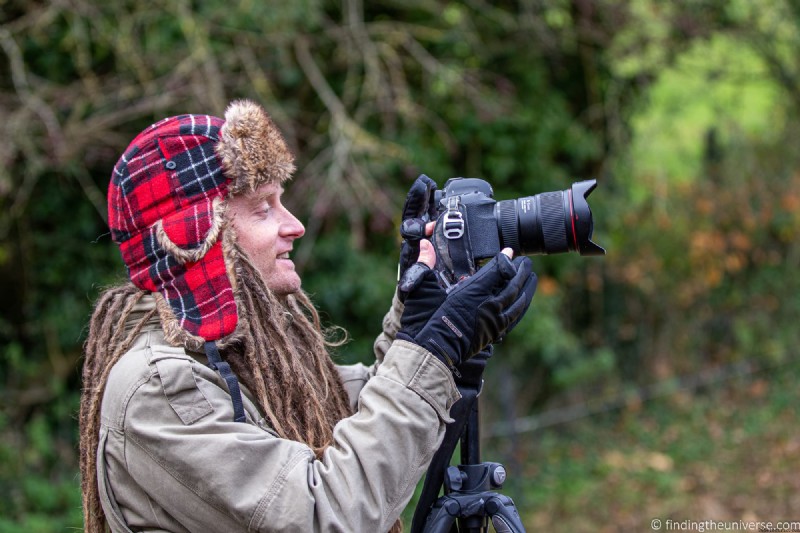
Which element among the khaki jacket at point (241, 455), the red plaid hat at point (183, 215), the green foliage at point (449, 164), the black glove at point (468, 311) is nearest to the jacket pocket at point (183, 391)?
the khaki jacket at point (241, 455)

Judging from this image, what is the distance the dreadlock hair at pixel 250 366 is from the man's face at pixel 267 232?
40 millimetres

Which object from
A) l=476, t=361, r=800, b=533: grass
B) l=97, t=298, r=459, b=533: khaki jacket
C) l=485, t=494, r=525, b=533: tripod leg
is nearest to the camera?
l=97, t=298, r=459, b=533: khaki jacket

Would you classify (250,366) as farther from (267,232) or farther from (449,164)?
(449,164)

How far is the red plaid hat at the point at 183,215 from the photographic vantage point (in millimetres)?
1823

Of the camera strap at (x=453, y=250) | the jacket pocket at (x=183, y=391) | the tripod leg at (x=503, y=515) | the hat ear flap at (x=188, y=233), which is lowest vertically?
the tripod leg at (x=503, y=515)

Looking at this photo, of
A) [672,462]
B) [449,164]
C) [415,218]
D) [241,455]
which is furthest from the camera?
[672,462]

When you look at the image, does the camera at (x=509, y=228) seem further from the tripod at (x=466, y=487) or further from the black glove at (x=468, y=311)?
the tripod at (x=466, y=487)

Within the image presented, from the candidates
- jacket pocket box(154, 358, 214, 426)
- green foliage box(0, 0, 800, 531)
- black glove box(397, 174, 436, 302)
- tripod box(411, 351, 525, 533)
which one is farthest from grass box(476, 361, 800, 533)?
jacket pocket box(154, 358, 214, 426)

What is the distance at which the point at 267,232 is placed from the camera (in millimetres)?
1969

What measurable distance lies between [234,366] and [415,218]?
52cm

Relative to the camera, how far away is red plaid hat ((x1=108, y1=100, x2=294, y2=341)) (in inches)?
71.8

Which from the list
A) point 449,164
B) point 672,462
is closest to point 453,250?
point 449,164

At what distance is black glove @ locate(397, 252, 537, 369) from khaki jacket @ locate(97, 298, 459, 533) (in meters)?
0.05

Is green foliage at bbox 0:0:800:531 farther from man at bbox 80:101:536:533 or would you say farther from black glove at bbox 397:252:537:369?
black glove at bbox 397:252:537:369
